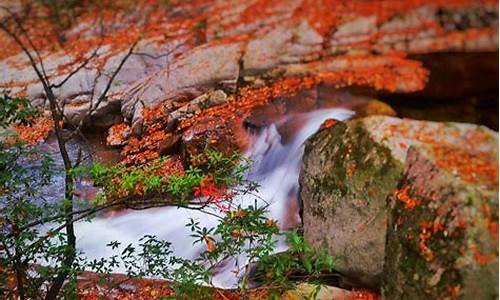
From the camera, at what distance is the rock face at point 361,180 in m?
3.43

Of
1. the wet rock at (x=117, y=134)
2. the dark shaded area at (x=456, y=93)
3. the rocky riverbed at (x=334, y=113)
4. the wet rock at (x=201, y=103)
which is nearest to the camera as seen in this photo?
the rocky riverbed at (x=334, y=113)

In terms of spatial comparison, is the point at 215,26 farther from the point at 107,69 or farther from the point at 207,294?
the point at 207,294

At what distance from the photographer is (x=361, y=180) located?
3697mm

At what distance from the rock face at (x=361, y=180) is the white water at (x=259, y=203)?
0.47 feet

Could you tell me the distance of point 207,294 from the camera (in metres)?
3.22

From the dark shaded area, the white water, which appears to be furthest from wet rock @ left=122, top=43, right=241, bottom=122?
the dark shaded area

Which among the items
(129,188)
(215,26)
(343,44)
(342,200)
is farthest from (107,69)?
(342,200)

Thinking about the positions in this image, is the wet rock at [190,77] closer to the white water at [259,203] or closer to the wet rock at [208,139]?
the wet rock at [208,139]

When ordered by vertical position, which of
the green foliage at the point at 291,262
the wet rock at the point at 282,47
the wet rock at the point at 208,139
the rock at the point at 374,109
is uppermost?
the wet rock at the point at 282,47

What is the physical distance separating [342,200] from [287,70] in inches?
52.2

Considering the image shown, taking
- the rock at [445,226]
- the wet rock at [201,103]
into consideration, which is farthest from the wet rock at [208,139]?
the rock at [445,226]

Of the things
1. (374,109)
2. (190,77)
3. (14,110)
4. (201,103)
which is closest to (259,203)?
(201,103)

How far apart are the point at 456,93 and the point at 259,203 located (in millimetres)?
1785

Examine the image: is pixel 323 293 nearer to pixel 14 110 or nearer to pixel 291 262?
pixel 291 262
